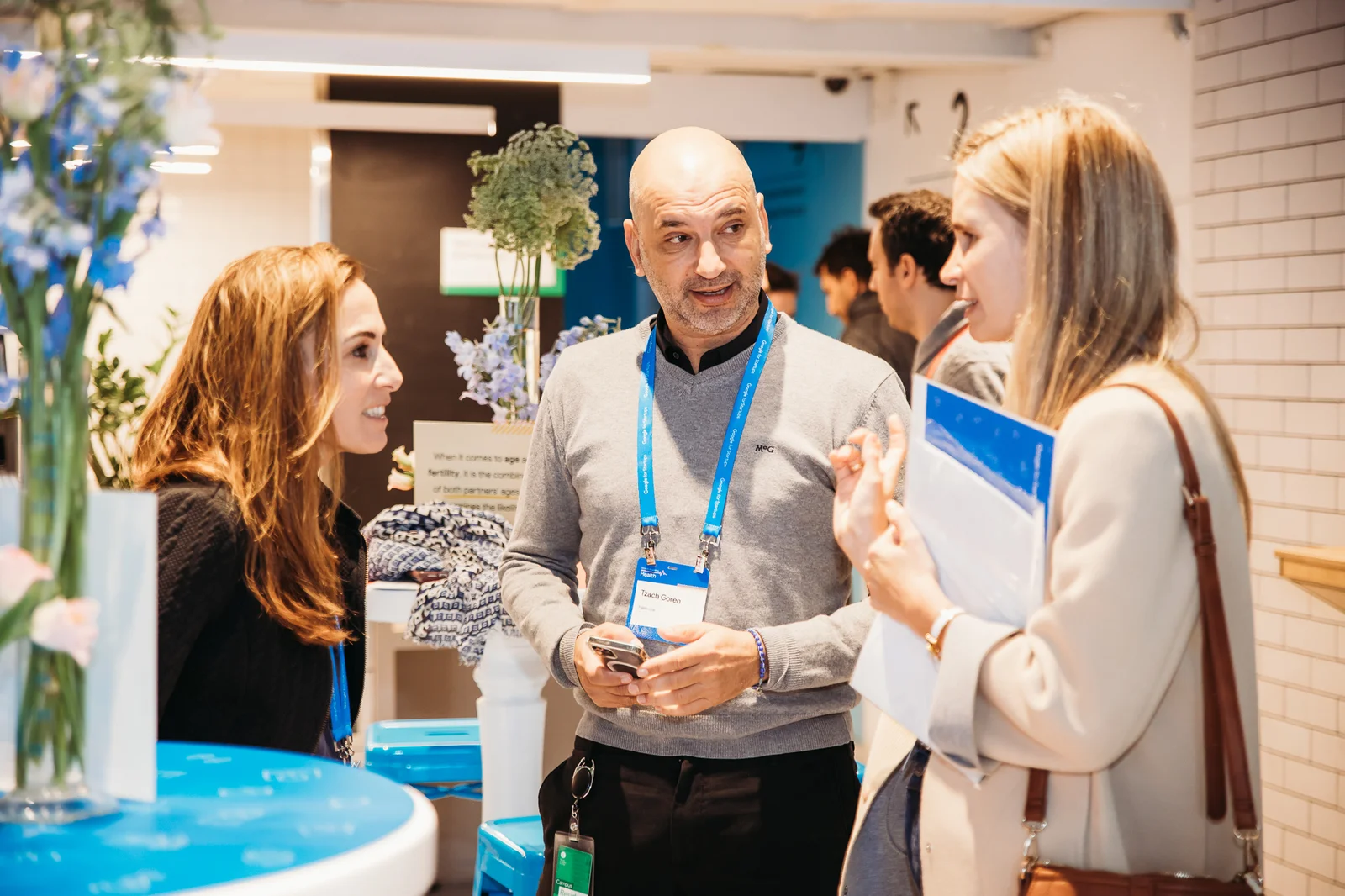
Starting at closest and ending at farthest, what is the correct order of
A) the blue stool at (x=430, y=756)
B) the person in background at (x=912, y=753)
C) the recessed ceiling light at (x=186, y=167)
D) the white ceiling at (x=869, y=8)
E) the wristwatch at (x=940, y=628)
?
1. the wristwatch at (x=940, y=628)
2. the person in background at (x=912, y=753)
3. the blue stool at (x=430, y=756)
4. the white ceiling at (x=869, y=8)
5. the recessed ceiling light at (x=186, y=167)

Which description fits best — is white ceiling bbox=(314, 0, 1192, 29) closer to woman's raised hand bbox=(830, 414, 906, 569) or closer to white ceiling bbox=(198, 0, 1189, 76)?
white ceiling bbox=(198, 0, 1189, 76)

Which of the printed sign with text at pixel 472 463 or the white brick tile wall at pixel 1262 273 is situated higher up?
the white brick tile wall at pixel 1262 273

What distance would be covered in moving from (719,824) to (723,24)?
5.55m

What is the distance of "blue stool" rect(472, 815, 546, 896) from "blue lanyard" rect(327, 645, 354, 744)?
73 centimetres

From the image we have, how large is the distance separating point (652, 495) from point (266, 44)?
14.9 feet

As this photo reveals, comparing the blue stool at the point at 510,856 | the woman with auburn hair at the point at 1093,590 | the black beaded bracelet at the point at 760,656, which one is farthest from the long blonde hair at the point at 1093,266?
the blue stool at the point at 510,856

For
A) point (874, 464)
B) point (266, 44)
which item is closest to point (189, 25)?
point (266, 44)

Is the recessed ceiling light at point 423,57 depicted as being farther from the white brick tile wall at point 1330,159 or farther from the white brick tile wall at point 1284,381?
Result: the white brick tile wall at point 1284,381

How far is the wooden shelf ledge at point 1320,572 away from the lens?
3.02 metres

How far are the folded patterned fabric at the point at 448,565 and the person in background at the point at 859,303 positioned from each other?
2.08 m

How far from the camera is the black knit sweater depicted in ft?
5.46

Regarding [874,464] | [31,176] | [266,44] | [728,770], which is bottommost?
[728,770]

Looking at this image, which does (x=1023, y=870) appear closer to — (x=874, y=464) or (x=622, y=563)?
(x=874, y=464)

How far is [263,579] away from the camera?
1.76 metres
